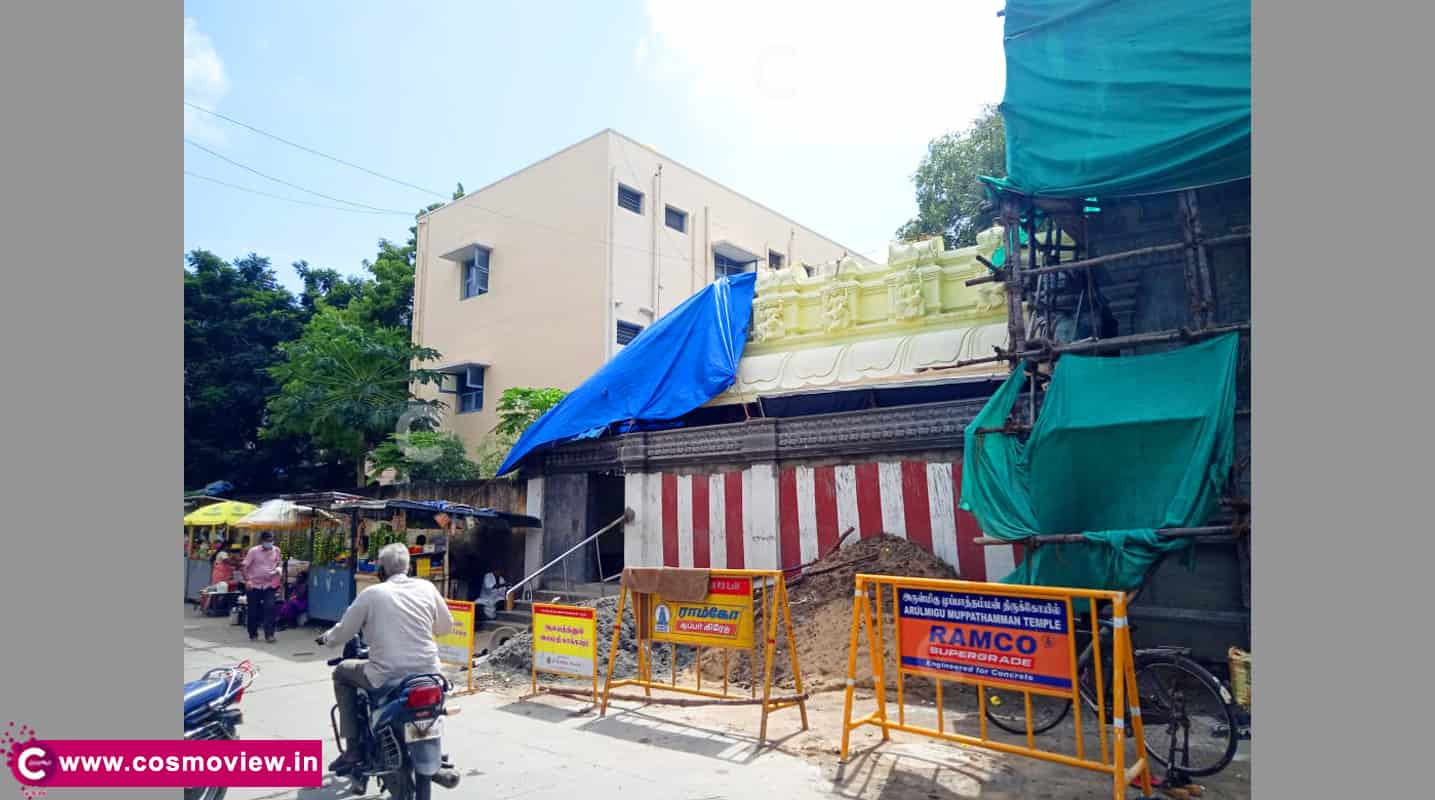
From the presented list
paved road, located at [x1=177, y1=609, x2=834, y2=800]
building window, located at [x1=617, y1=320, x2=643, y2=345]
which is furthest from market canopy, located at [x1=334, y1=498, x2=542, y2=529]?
building window, located at [x1=617, y1=320, x2=643, y2=345]

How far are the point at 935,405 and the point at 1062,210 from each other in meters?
3.09

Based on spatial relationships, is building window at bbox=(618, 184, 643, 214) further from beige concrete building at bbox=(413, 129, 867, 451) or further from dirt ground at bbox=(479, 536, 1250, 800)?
dirt ground at bbox=(479, 536, 1250, 800)

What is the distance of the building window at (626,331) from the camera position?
20188mm

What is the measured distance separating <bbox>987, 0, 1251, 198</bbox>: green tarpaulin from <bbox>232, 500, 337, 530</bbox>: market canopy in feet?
45.5

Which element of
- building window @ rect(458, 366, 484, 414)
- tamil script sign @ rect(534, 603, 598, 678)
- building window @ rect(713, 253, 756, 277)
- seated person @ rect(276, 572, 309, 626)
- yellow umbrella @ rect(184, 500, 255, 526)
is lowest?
seated person @ rect(276, 572, 309, 626)

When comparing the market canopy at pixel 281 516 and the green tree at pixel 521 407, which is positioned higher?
the green tree at pixel 521 407

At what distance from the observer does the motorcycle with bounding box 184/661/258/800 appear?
489 cm

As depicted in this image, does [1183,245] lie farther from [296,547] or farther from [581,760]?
[296,547]

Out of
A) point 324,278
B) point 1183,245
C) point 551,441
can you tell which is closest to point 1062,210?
point 1183,245

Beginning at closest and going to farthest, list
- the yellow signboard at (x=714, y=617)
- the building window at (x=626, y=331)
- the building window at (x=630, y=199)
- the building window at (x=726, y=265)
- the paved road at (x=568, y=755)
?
the paved road at (x=568, y=755) → the yellow signboard at (x=714, y=617) → the building window at (x=626, y=331) → the building window at (x=630, y=199) → the building window at (x=726, y=265)

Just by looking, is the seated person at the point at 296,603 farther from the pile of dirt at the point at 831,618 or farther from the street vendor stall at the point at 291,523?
the pile of dirt at the point at 831,618

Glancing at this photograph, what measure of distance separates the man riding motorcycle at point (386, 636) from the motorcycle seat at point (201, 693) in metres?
0.62

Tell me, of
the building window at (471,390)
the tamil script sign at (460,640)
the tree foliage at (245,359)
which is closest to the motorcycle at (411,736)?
the tamil script sign at (460,640)

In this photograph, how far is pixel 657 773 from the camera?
20.5ft
